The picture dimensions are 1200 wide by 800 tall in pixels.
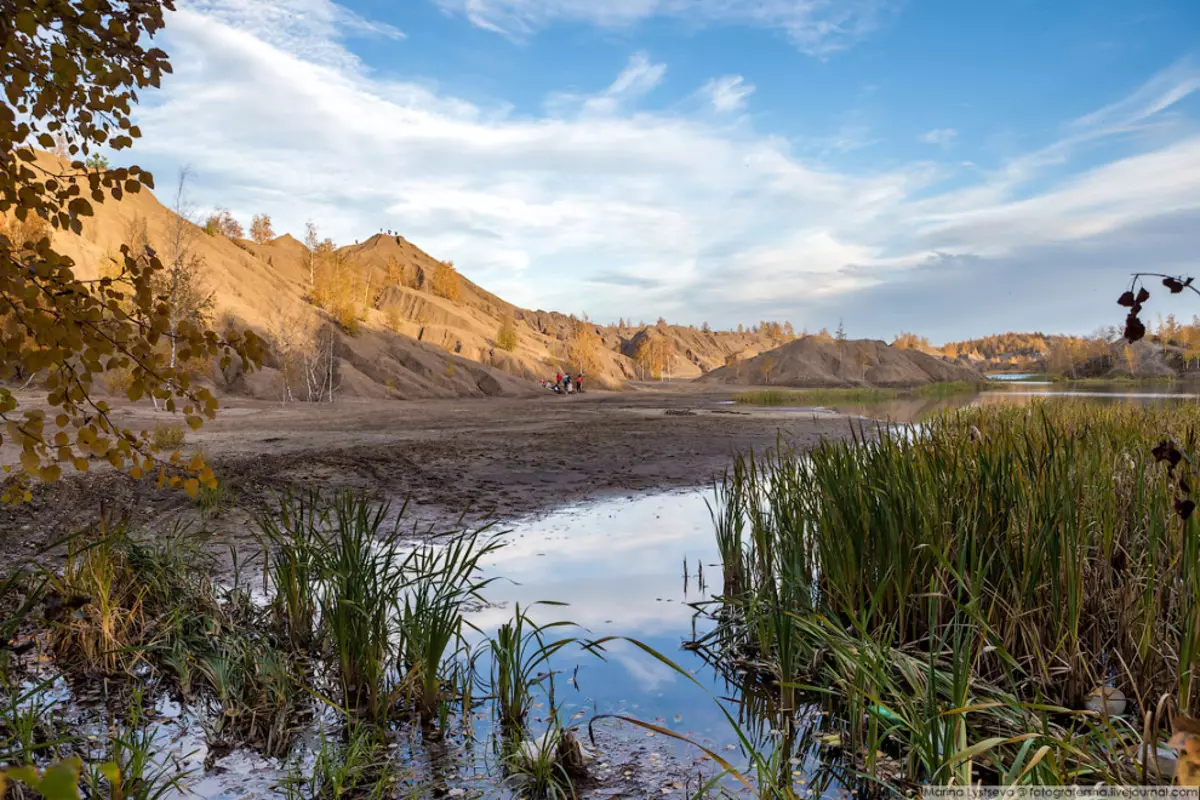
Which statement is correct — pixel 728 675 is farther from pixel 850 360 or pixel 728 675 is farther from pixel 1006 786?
pixel 850 360

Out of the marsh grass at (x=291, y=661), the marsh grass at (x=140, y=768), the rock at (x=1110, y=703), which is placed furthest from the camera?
the rock at (x=1110, y=703)

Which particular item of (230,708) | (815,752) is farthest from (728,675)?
(230,708)

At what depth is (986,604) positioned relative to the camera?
4871 mm

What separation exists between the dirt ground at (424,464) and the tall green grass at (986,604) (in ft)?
6.71

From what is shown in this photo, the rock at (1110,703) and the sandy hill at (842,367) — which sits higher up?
the sandy hill at (842,367)

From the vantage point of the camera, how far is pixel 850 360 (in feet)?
327

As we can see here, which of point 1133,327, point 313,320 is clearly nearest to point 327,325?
point 313,320

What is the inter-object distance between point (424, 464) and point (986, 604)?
11.3m

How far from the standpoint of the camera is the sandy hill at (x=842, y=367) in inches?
3701

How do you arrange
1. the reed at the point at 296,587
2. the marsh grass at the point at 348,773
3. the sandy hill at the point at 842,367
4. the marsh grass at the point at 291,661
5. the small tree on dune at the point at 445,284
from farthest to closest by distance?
1. the small tree on dune at the point at 445,284
2. the sandy hill at the point at 842,367
3. the reed at the point at 296,587
4. the marsh grass at the point at 291,661
5. the marsh grass at the point at 348,773

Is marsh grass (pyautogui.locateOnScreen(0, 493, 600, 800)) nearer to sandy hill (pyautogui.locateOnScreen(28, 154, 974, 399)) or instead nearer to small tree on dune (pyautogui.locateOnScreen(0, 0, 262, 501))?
small tree on dune (pyautogui.locateOnScreen(0, 0, 262, 501))

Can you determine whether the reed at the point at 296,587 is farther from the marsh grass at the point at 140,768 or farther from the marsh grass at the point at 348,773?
the marsh grass at the point at 348,773

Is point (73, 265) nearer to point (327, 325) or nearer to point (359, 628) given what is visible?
point (359, 628)

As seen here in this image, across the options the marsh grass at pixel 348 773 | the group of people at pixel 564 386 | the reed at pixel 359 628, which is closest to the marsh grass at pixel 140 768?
the marsh grass at pixel 348 773
